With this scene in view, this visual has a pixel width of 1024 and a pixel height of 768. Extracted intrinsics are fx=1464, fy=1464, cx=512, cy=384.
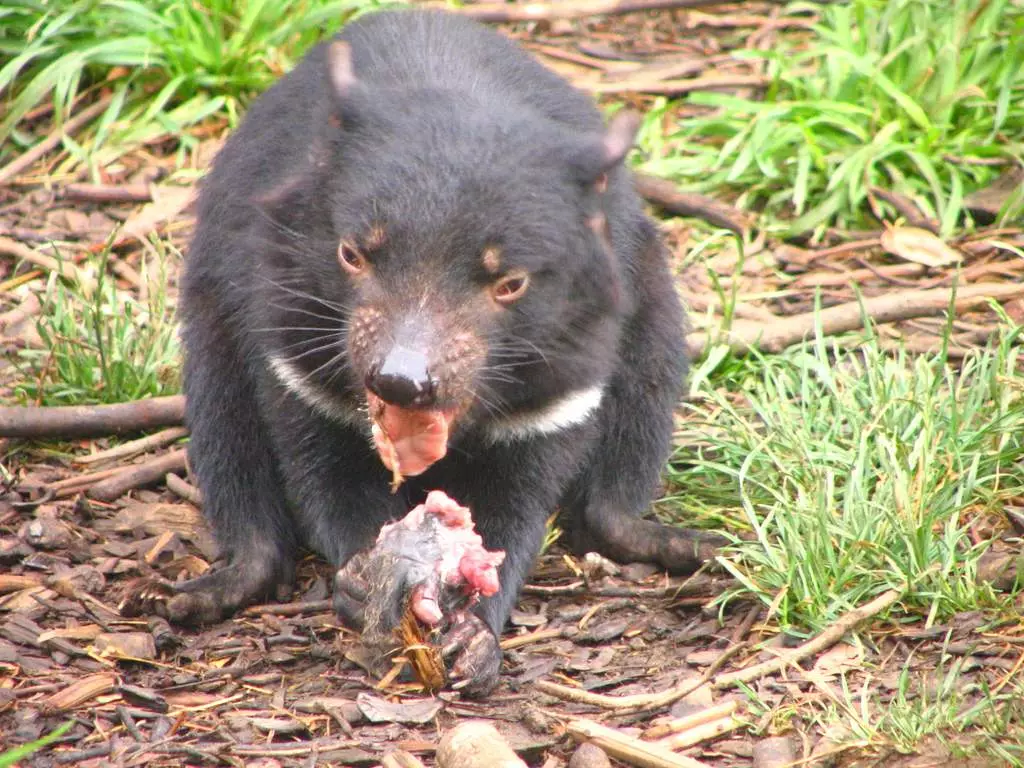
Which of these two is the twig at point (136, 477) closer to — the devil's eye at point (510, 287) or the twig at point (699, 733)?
the devil's eye at point (510, 287)

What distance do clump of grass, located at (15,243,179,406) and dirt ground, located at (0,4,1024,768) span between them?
0.19 m

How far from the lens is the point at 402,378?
11.1 ft

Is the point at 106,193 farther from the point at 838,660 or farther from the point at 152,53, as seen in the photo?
the point at 838,660

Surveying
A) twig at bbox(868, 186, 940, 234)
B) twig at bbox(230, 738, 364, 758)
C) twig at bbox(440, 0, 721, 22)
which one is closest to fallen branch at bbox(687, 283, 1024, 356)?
twig at bbox(868, 186, 940, 234)

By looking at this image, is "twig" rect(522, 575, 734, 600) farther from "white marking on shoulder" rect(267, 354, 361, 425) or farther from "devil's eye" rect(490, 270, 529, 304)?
"devil's eye" rect(490, 270, 529, 304)

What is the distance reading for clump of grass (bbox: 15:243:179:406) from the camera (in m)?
5.20

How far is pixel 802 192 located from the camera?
20.4 feet

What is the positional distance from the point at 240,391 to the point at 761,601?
5.65ft

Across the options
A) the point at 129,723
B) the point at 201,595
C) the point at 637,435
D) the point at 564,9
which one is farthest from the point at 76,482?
the point at 564,9

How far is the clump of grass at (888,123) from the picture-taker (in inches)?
245

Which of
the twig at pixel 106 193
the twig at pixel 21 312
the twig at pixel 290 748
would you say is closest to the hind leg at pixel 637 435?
the twig at pixel 290 748

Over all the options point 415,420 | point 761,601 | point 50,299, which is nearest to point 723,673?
point 761,601

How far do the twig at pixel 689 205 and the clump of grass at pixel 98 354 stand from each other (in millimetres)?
2154

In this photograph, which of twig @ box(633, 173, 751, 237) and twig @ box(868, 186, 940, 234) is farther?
twig @ box(633, 173, 751, 237)
